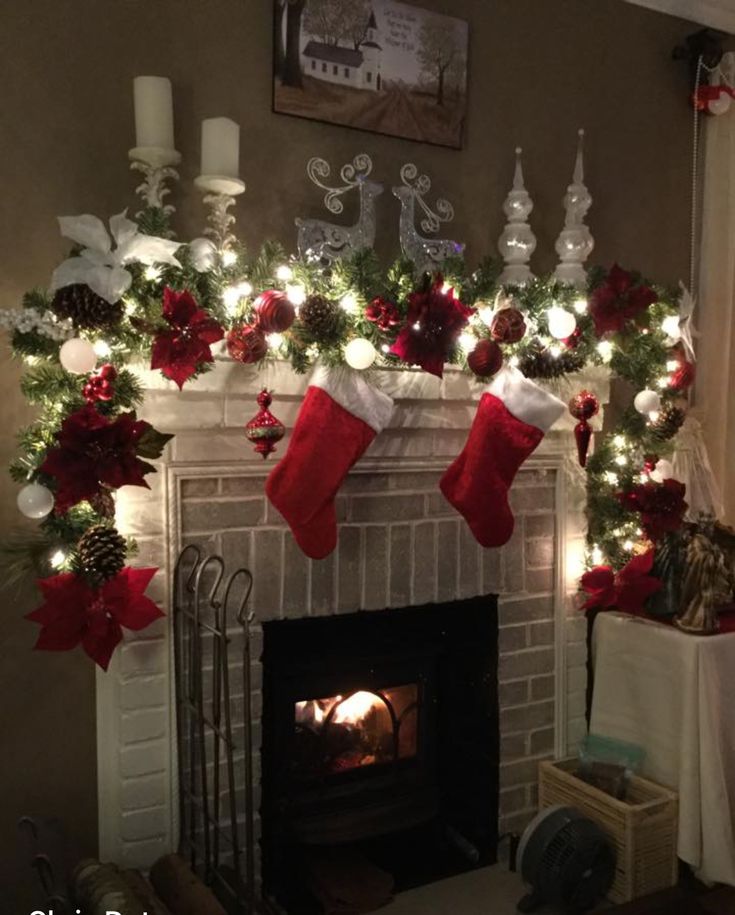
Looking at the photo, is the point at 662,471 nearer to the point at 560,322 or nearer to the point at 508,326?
the point at 560,322

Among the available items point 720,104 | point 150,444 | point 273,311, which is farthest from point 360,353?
point 720,104

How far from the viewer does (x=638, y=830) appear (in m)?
1.93

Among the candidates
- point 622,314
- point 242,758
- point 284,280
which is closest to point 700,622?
point 622,314

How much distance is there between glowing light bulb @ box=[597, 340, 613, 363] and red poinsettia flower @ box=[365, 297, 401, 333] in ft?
2.34

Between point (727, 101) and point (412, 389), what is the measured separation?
1523 mm

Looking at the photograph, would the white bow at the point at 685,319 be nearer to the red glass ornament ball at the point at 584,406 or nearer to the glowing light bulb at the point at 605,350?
the glowing light bulb at the point at 605,350

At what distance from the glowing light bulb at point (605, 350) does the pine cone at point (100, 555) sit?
1349 mm

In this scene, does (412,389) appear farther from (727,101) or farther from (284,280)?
(727,101)

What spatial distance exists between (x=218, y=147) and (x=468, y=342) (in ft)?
2.31

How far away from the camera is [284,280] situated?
171 cm

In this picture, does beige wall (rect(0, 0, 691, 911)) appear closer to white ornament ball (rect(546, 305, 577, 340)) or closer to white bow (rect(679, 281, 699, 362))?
white bow (rect(679, 281, 699, 362))

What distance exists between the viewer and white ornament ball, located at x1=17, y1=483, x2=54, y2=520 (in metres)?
1.45

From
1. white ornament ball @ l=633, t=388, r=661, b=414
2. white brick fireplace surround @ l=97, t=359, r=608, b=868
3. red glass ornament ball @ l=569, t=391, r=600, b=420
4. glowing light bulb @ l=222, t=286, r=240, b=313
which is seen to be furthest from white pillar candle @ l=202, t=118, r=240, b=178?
white ornament ball @ l=633, t=388, r=661, b=414

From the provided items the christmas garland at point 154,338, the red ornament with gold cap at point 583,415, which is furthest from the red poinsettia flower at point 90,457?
the red ornament with gold cap at point 583,415
